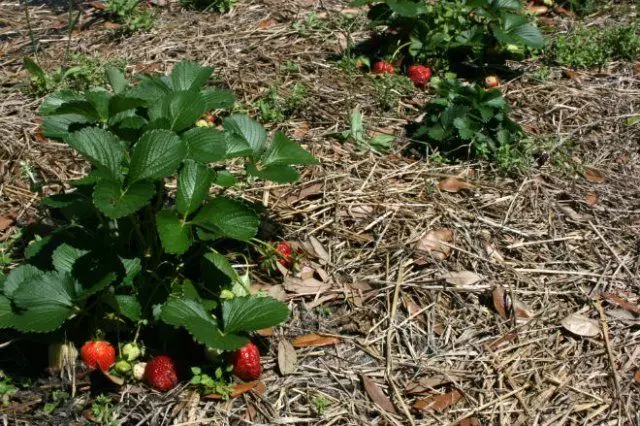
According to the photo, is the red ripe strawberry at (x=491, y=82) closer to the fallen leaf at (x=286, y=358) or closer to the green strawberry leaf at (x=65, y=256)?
the fallen leaf at (x=286, y=358)

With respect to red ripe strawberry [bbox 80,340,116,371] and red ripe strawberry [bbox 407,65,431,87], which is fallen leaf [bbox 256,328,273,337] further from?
red ripe strawberry [bbox 407,65,431,87]

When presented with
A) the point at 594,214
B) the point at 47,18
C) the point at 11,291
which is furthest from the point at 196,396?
the point at 47,18

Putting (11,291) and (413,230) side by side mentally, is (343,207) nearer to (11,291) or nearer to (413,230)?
(413,230)

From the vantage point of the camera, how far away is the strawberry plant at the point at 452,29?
12.4ft

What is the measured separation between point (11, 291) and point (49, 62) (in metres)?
1.97

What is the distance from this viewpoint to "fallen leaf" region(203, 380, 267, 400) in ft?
7.54

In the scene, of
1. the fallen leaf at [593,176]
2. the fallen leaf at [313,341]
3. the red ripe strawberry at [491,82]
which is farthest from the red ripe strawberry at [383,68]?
the fallen leaf at [313,341]

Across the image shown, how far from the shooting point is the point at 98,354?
2252 mm

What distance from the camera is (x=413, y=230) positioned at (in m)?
2.89

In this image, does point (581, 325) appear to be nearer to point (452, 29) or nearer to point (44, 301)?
point (44, 301)

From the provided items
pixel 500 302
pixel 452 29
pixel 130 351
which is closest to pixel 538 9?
pixel 452 29

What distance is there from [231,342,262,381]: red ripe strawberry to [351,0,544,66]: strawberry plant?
6.51 feet

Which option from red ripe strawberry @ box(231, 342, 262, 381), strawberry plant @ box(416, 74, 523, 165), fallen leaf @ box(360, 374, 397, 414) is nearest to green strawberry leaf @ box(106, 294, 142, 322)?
red ripe strawberry @ box(231, 342, 262, 381)

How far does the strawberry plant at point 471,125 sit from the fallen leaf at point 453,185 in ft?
0.61
